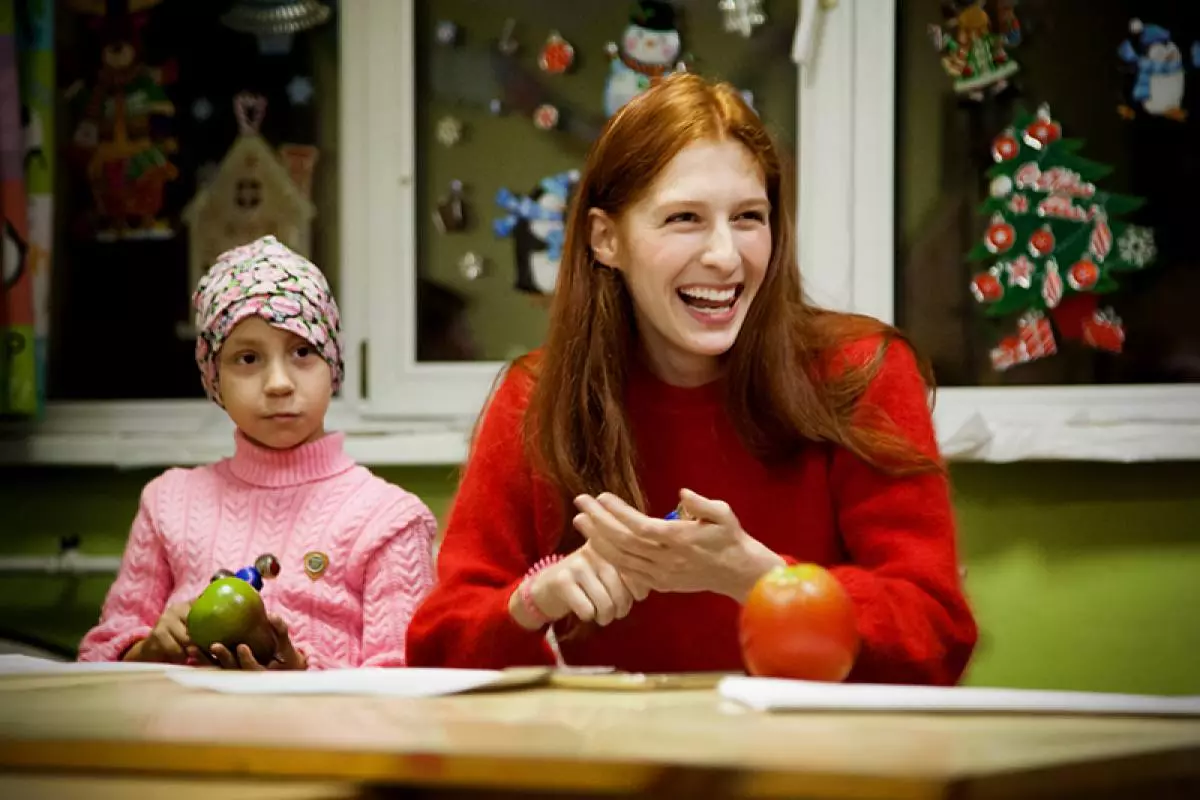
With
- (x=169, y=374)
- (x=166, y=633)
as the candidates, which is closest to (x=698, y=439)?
(x=166, y=633)

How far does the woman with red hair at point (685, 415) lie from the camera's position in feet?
4.89

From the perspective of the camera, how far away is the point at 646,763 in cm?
75

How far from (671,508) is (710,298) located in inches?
10.0

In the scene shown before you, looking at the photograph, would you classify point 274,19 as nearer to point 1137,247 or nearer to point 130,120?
point 130,120

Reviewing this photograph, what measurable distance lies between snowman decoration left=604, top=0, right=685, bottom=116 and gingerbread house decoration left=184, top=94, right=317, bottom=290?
65 cm

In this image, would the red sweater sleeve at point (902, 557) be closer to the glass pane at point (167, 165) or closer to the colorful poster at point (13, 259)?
the glass pane at point (167, 165)

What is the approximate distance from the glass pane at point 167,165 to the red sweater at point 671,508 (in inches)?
50.8

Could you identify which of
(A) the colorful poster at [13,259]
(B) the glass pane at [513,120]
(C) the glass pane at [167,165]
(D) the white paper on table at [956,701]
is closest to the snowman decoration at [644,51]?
(B) the glass pane at [513,120]

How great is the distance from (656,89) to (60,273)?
1.79 m

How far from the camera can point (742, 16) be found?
255 centimetres

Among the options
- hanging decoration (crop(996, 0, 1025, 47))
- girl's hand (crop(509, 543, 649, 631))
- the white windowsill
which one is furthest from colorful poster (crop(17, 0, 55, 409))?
hanging decoration (crop(996, 0, 1025, 47))

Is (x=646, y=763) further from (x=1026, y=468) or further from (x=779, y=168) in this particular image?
(x=1026, y=468)

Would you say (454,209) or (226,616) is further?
(454,209)

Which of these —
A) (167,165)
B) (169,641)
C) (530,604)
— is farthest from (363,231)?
(530,604)
